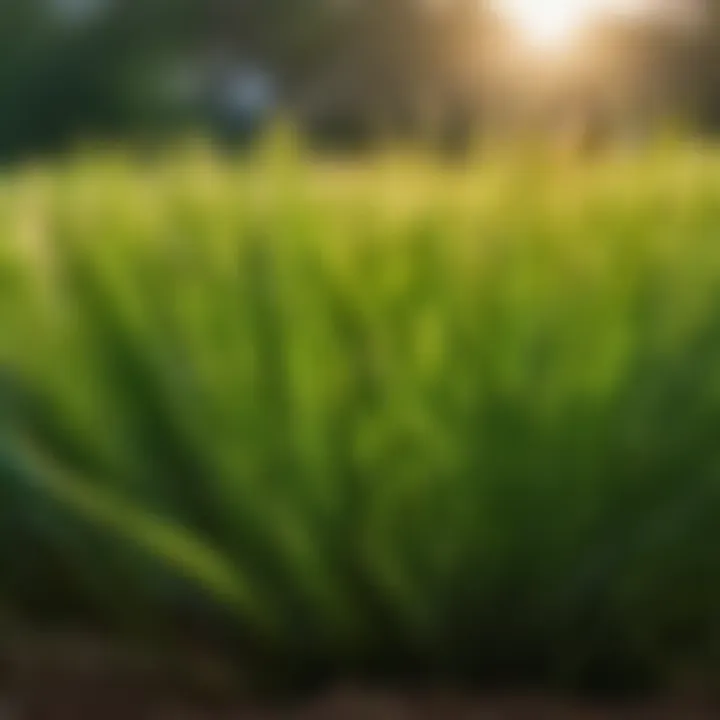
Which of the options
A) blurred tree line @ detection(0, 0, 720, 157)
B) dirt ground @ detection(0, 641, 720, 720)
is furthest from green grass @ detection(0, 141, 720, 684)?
blurred tree line @ detection(0, 0, 720, 157)

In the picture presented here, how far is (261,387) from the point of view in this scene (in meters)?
0.51

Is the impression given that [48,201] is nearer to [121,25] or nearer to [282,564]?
[282,564]

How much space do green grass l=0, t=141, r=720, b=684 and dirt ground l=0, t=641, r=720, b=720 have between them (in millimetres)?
24

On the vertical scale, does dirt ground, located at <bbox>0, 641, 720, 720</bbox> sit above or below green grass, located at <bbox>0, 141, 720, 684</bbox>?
below

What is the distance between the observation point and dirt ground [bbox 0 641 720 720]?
1.58 feet

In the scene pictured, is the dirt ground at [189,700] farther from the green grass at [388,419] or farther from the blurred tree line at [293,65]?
the blurred tree line at [293,65]

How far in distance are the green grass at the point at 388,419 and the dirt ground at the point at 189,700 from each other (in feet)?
0.08

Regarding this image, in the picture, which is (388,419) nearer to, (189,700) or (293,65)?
(189,700)

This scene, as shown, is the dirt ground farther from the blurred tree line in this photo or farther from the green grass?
the blurred tree line

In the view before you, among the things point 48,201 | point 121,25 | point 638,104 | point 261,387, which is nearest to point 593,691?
point 261,387

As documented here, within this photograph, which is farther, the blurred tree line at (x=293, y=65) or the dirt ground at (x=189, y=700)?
the blurred tree line at (x=293, y=65)

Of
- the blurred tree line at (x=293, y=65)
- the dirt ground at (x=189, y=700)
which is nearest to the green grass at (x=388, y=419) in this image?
the dirt ground at (x=189, y=700)

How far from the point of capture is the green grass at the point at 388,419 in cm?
49

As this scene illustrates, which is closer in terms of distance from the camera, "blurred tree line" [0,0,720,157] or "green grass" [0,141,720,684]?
"green grass" [0,141,720,684]
